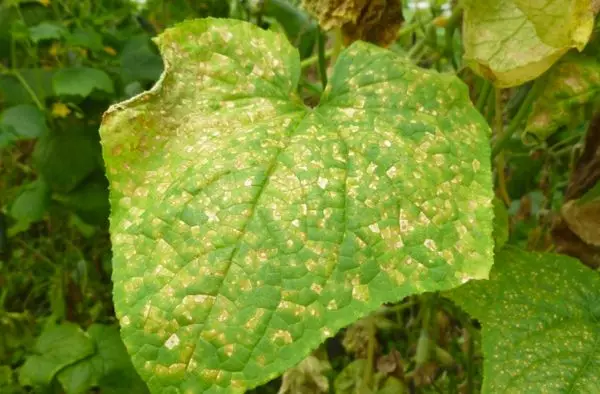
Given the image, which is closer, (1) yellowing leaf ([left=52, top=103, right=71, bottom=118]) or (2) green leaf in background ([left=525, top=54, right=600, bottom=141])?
(2) green leaf in background ([left=525, top=54, right=600, bottom=141])

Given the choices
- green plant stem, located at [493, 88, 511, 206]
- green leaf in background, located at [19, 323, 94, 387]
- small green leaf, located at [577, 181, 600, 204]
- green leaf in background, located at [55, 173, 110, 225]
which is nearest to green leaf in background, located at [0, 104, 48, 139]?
green leaf in background, located at [55, 173, 110, 225]

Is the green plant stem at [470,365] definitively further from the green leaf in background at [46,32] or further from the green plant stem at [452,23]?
the green leaf in background at [46,32]

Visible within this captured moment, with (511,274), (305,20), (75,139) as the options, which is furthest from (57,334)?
(511,274)

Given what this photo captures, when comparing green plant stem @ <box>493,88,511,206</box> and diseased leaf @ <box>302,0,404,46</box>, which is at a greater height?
diseased leaf @ <box>302,0,404,46</box>

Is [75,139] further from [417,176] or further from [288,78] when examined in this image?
[417,176]

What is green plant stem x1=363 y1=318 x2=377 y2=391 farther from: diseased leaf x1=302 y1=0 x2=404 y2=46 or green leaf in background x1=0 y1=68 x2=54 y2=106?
green leaf in background x1=0 y1=68 x2=54 y2=106

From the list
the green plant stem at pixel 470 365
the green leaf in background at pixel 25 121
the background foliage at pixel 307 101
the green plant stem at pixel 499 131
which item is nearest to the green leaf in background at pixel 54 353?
the background foliage at pixel 307 101
